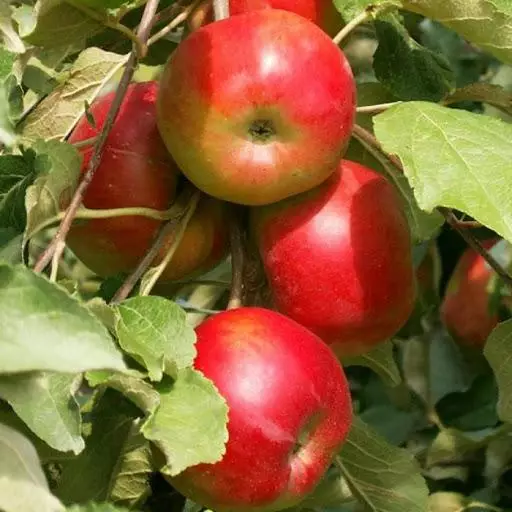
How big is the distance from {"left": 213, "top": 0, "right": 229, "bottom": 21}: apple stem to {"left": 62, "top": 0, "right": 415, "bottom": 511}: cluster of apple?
0.09 ft

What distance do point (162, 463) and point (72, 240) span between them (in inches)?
10.3

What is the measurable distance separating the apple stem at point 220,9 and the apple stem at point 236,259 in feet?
0.54

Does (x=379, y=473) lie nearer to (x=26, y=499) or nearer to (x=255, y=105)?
(x=255, y=105)

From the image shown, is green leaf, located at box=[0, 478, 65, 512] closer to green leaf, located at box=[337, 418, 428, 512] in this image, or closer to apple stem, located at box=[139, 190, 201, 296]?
apple stem, located at box=[139, 190, 201, 296]

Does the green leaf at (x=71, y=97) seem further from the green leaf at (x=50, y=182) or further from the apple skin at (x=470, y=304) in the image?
the apple skin at (x=470, y=304)

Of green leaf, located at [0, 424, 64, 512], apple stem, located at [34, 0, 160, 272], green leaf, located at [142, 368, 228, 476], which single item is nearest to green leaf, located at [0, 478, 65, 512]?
green leaf, located at [0, 424, 64, 512]

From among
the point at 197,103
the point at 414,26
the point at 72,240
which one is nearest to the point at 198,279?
the point at 72,240

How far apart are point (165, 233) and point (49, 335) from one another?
359mm

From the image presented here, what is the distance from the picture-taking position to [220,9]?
1028 millimetres

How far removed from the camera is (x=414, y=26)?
1516 millimetres

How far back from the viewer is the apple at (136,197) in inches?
40.1

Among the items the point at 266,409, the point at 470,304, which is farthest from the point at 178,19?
the point at 470,304

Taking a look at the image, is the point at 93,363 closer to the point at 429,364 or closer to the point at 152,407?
the point at 152,407

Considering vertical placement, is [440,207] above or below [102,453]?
above
